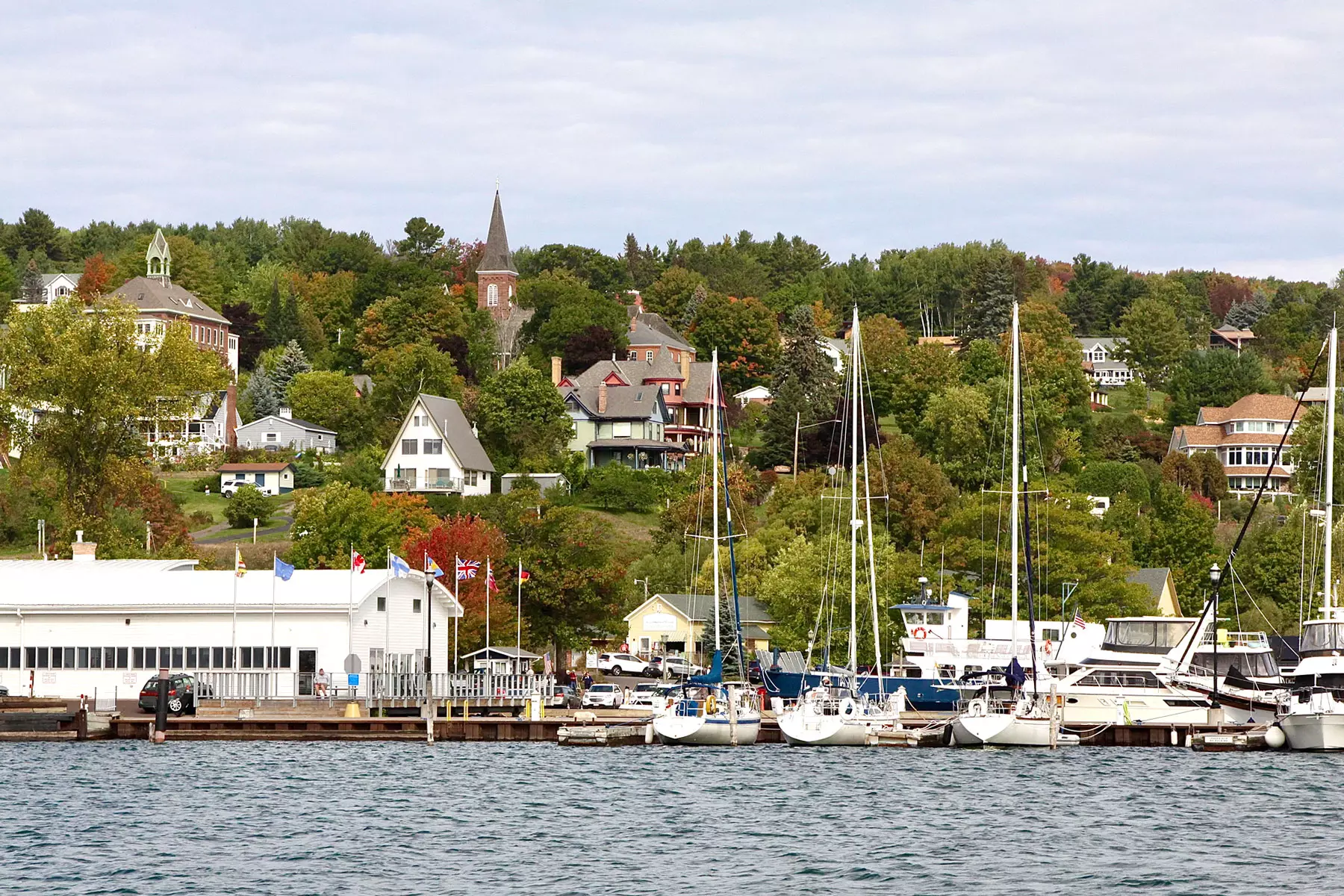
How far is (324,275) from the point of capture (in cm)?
18525

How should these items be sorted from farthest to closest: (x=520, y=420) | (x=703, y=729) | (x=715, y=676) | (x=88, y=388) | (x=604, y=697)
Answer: (x=520, y=420) < (x=88, y=388) < (x=604, y=697) < (x=715, y=676) < (x=703, y=729)

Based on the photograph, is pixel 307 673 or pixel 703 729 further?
pixel 307 673

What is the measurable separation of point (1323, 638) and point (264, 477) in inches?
3255

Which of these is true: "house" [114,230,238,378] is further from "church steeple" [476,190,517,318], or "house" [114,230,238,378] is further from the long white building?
the long white building

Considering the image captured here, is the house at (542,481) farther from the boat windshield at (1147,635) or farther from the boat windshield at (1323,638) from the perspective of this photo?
the boat windshield at (1323,638)

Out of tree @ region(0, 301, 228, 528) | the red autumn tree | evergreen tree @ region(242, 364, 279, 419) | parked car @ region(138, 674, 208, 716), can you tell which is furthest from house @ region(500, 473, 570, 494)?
parked car @ region(138, 674, 208, 716)

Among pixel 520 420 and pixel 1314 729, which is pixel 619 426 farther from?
pixel 1314 729

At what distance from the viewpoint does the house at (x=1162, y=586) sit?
94.2 metres

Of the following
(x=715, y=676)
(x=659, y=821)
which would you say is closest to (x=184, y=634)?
(x=715, y=676)

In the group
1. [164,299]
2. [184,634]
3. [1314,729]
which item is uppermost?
[164,299]

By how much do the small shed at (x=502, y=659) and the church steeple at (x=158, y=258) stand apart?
329 ft

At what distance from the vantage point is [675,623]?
101 m

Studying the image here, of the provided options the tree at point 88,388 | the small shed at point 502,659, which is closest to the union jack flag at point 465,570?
the small shed at point 502,659

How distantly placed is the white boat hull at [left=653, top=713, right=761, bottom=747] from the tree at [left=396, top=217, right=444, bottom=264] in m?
131
